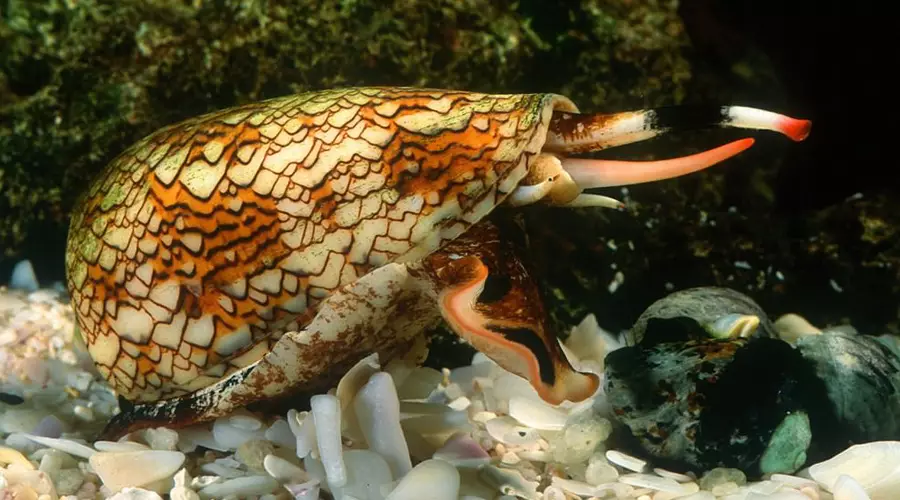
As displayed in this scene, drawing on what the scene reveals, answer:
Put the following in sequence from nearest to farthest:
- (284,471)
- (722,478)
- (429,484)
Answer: (429,484), (284,471), (722,478)

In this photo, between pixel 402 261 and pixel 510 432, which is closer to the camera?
pixel 402 261

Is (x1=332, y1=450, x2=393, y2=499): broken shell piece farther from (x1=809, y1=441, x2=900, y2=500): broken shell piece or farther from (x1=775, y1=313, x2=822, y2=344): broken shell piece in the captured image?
(x1=775, y1=313, x2=822, y2=344): broken shell piece

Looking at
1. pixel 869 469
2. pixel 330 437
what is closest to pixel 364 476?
pixel 330 437

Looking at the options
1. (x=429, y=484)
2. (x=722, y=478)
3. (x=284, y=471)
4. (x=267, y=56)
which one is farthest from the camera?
(x=267, y=56)

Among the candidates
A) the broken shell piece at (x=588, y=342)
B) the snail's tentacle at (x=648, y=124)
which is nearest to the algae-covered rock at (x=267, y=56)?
the broken shell piece at (x=588, y=342)

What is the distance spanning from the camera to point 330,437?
1.53m

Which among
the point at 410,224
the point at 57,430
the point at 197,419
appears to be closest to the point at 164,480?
the point at 197,419

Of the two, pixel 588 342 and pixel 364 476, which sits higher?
pixel 364 476

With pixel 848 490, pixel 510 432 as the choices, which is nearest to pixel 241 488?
pixel 510 432

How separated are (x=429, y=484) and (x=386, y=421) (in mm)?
197

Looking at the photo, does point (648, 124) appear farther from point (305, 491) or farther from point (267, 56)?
point (267, 56)

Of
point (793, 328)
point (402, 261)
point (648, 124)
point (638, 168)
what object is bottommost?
point (793, 328)

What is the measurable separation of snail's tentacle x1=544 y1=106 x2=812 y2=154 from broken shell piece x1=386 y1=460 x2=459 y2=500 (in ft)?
2.66

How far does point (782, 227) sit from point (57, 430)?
264 cm
